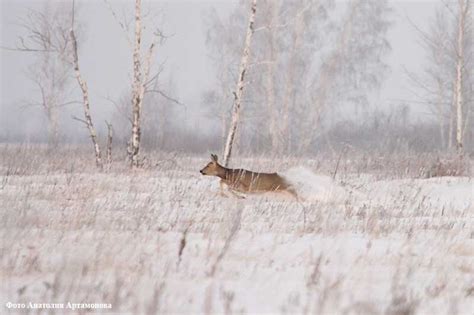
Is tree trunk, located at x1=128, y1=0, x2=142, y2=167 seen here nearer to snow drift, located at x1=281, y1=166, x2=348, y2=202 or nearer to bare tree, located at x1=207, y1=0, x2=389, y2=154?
snow drift, located at x1=281, y1=166, x2=348, y2=202

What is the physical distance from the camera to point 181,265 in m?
3.17

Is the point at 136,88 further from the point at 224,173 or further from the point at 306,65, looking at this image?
the point at 306,65

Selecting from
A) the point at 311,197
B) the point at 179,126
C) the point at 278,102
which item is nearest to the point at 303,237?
the point at 311,197

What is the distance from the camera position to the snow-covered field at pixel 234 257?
101 inches

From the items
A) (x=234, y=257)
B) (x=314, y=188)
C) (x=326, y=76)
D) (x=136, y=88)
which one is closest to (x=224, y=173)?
(x=314, y=188)

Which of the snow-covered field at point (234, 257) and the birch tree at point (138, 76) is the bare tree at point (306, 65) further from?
the snow-covered field at point (234, 257)

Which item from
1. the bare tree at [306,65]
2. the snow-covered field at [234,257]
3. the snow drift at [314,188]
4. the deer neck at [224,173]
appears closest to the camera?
the snow-covered field at [234,257]

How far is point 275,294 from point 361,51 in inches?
1065

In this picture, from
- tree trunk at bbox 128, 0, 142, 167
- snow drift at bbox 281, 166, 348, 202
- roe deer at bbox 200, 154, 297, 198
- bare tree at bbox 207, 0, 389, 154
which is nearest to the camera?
snow drift at bbox 281, 166, 348, 202

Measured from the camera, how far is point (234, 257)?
3475 mm

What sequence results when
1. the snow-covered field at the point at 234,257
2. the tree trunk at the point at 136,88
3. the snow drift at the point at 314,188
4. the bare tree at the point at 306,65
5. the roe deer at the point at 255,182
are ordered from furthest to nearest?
the bare tree at the point at 306,65, the tree trunk at the point at 136,88, the roe deer at the point at 255,182, the snow drift at the point at 314,188, the snow-covered field at the point at 234,257

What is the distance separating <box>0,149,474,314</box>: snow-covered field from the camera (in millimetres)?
2570

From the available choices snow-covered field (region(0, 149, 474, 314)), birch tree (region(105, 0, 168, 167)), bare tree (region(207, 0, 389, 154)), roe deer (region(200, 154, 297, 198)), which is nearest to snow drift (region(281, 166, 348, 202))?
roe deer (region(200, 154, 297, 198))

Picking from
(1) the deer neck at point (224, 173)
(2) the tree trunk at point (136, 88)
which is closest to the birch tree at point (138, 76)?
(2) the tree trunk at point (136, 88)
